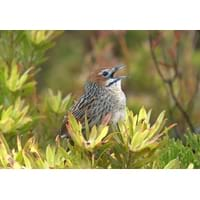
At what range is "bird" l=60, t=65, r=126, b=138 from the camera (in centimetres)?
297

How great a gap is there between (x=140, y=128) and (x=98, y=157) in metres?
0.14

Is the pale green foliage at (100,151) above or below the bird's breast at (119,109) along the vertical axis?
below

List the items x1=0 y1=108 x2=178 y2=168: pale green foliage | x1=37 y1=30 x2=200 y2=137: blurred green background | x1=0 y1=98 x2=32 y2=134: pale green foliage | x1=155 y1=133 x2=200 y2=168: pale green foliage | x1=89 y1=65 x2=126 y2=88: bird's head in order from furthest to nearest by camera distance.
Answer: x1=37 y1=30 x2=200 y2=137: blurred green background < x1=89 y1=65 x2=126 y2=88: bird's head < x1=0 y1=98 x2=32 y2=134: pale green foliage < x1=155 y1=133 x2=200 y2=168: pale green foliage < x1=0 y1=108 x2=178 y2=168: pale green foliage

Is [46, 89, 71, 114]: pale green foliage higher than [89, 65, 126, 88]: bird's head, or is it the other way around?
[89, 65, 126, 88]: bird's head

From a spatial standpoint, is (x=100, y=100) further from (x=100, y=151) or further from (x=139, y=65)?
(x=139, y=65)

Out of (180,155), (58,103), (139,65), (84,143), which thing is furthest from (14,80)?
(139,65)

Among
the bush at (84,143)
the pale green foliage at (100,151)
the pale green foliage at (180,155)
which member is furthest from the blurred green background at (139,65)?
the pale green foliage at (100,151)

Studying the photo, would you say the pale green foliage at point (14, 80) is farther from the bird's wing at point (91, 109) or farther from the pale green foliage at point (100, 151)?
the pale green foliage at point (100, 151)

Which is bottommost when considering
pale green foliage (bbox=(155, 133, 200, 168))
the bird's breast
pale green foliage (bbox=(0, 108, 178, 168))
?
pale green foliage (bbox=(155, 133, 200, 168))

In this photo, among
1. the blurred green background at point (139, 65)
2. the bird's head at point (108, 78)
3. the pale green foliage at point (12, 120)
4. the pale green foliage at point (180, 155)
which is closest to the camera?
the pale green foliage at point (180, 155)

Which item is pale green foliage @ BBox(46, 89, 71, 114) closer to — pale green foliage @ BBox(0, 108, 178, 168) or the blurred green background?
the blurred green background

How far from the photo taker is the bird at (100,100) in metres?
2.97

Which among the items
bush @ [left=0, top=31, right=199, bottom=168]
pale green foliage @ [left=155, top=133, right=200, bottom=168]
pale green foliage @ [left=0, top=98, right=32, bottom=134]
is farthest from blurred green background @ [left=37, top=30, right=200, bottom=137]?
pale green foliage @ [left=155, top=133, right=200, bottom=168]

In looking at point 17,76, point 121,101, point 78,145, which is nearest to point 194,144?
point 121,101
